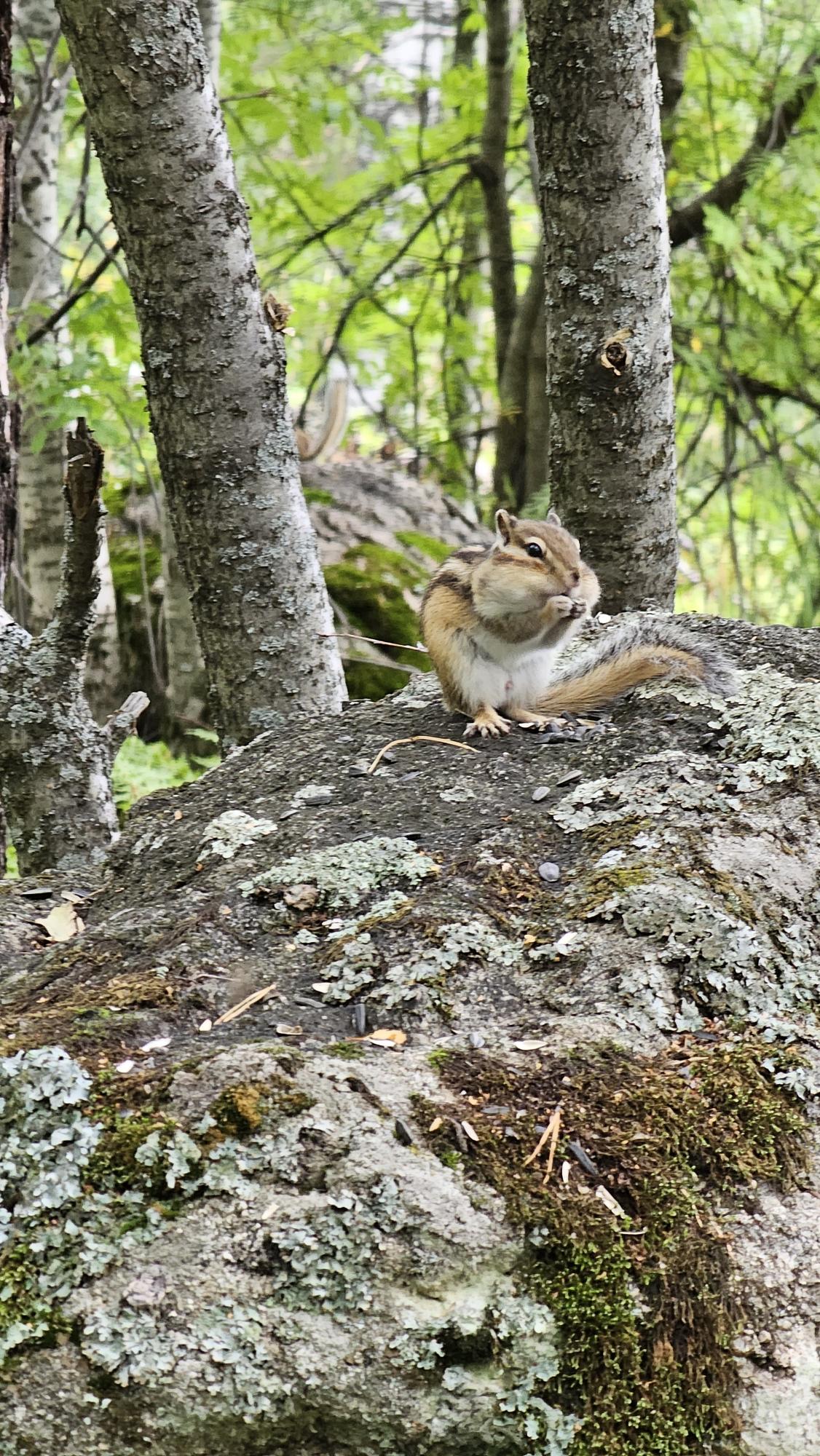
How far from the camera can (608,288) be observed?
368 cm

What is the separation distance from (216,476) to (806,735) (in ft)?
6.07

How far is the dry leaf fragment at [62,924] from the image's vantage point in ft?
7.67

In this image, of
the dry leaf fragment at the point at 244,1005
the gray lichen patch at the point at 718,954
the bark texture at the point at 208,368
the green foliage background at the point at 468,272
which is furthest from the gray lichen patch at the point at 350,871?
the green foliage background at the point at 468,272

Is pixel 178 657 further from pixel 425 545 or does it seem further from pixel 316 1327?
pixel 316 1327

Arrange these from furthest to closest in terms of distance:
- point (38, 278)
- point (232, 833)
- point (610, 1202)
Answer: point (38, 278)
point (232, 833)
point (610, 1202)

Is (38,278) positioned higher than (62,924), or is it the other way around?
(38,278)

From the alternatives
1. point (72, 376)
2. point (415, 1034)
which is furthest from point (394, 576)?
point (415, 1034)

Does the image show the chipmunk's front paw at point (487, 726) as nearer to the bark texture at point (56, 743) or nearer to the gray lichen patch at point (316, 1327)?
the bark texture at point (56, 743)

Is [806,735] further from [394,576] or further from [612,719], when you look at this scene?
[394,576]

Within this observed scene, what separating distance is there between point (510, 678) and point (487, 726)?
36cm

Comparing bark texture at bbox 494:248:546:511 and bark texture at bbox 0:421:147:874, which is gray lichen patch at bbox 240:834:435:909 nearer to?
bark texture at bbox 0:421:147:874

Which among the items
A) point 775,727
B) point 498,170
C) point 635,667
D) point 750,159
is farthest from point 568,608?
point 498,170

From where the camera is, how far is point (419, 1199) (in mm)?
1432

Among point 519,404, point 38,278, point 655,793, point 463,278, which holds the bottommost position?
point 655,793
